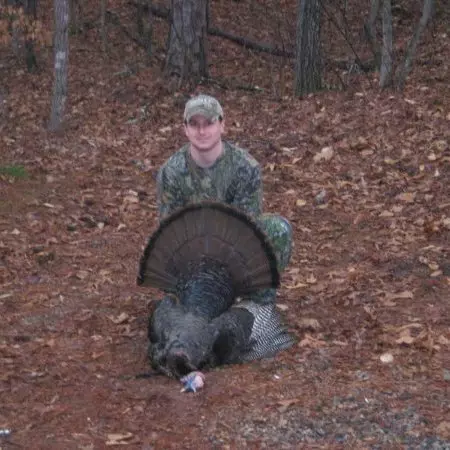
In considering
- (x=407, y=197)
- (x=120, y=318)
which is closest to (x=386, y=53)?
(x=407, y=197)

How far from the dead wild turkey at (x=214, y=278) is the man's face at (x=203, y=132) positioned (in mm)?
360

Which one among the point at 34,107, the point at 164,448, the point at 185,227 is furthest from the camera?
the point at 34,107

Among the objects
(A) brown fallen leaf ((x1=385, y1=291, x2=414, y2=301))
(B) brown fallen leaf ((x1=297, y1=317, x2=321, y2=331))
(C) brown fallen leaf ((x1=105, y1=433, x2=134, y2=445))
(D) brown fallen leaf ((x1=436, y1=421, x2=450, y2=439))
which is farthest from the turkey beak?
(A) brown fallen leaf ((x1=385, y1=291, x2=414, y2=301))

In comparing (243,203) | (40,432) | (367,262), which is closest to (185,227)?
(243,203)

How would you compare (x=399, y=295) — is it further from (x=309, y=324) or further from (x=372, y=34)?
(x=372, y=34)

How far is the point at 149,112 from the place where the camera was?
1178 cm

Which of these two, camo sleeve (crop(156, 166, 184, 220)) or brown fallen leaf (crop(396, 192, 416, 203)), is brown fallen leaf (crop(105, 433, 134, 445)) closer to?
camo sleeve (crop(156, 166, 184, 220))

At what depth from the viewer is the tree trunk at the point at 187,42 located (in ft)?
41.9

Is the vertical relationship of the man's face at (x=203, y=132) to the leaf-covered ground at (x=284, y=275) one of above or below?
above

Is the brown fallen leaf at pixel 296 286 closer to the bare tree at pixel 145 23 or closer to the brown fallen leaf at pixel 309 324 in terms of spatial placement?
the brown fallen leaf at pixel 309 324

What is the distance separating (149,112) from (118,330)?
6.57 meters

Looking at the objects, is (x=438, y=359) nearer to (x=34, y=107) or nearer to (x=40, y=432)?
(x=40, y=432)

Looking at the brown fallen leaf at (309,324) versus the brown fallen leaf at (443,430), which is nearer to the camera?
the brown fallen leaf at (443,430)

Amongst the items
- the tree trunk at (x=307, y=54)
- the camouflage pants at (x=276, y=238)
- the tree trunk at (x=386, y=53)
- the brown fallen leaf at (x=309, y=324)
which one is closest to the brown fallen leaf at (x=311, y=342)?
the brown fallen leaf at (x=309, y=324)
